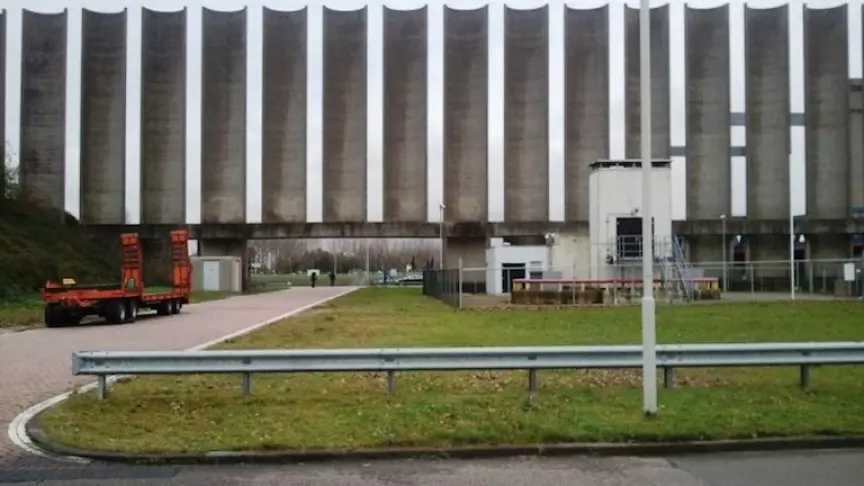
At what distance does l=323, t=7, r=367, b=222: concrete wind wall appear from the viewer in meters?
58.8

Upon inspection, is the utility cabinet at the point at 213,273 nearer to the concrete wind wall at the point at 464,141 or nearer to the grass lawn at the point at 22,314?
the concrete wind wall at the point at 464,141

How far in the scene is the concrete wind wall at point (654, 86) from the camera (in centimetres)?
5838

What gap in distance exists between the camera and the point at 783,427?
27.4ft

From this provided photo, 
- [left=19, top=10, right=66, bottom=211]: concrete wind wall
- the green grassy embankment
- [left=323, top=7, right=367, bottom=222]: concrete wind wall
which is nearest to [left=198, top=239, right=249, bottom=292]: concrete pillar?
the green grassy embankment

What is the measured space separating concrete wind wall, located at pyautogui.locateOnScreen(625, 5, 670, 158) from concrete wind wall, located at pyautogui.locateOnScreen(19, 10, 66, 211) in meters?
40.9

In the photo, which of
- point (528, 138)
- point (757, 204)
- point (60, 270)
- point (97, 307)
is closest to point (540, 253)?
point (528, 138)

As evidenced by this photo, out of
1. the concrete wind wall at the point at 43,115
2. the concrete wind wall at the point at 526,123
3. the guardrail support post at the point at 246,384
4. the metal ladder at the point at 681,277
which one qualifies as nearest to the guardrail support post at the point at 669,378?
the guardrail support post at the point at 246,384

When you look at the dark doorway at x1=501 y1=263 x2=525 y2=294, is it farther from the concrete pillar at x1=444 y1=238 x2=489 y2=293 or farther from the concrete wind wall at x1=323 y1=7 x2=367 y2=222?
the concrete wind wall at x1=323 y1=7 x2=367 y2=222

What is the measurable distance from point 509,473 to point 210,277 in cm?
5278

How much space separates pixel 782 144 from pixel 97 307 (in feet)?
163

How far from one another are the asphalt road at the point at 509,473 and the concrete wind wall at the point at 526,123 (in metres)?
51.4

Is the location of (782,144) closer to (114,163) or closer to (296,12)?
→ (296,12)

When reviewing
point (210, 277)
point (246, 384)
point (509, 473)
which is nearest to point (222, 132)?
point (210, 277)

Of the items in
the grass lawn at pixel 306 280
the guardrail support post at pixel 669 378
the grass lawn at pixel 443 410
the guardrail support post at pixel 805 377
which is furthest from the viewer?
the grass lawn at pixel 306 280
